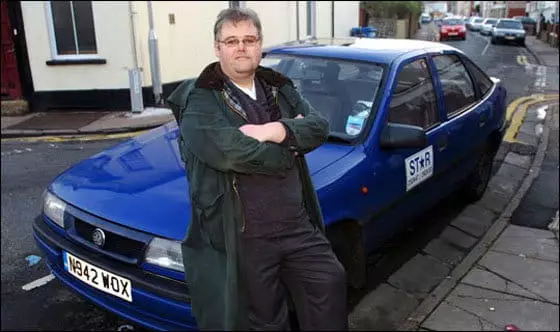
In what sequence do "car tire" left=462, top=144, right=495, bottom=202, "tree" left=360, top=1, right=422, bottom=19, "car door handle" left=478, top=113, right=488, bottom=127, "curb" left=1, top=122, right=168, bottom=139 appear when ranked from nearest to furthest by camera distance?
"car door handle" left=478, top=113, right=488, bottom=127
"car tire" left=462, top=144, right=495, bottom=202
"curb" left=1, top=122, right=168, bottom=139
"tree" left=360, top=1, right=422, bottom=19

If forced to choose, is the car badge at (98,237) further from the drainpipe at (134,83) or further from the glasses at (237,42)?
the drainpipe at (134,83)

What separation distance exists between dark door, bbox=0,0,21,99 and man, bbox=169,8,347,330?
964 centimetres

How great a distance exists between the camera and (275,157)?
1896mm

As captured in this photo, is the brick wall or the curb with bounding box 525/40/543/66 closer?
the curb with bounding box 525/40/543/66

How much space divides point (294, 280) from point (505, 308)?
1.80 metres

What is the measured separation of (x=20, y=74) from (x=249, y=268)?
9984 mm

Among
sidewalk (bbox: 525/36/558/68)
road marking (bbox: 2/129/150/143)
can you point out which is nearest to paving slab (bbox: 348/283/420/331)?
road marking (bbox: 2/129/150/143)

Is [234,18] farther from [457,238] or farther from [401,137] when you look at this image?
[457,238]

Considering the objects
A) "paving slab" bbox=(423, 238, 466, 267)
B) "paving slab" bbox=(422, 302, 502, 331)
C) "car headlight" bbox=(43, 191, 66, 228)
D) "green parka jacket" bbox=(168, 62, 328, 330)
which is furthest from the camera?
"paving slab" bbox=(423, 238, 466, 267)

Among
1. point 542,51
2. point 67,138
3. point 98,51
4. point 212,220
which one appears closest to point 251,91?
point 212,220

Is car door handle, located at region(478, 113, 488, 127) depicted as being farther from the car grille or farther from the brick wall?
the brick wall

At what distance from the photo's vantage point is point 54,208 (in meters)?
2.93

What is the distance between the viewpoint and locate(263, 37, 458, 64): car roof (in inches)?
148

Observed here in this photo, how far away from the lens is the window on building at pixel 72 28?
1009 cm
